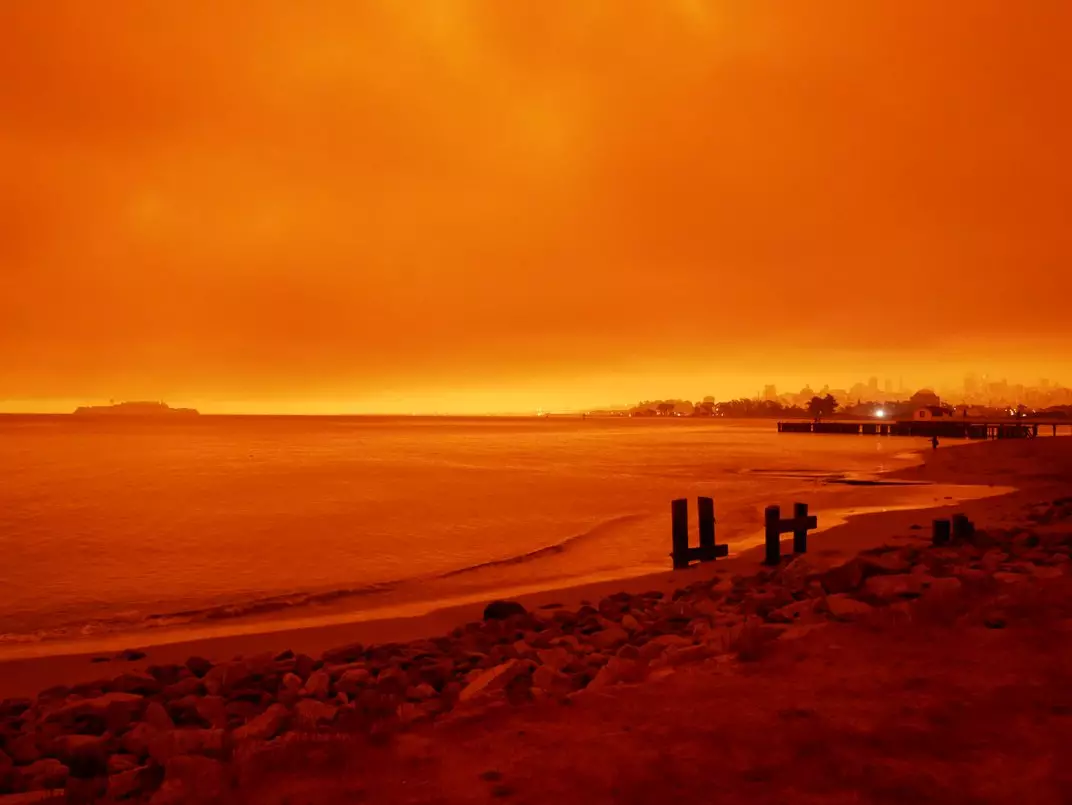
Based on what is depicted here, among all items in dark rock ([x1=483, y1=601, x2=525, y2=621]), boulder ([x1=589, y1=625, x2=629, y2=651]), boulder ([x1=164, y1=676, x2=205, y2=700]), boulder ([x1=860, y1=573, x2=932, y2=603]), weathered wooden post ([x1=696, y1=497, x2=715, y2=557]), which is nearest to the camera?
boulder ([x1=164, y1=676, x2=205, y2=700])

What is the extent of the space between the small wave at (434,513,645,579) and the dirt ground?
1271 cm

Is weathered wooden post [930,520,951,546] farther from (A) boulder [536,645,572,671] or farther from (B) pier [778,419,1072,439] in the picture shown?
(B) pier [778,419,1072,439]

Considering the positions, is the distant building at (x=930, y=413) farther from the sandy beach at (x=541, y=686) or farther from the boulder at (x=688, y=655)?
the boulder at (x=688, y=655)

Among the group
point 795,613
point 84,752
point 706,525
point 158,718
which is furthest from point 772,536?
point 84,752

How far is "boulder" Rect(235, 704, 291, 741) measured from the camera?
21.4ft

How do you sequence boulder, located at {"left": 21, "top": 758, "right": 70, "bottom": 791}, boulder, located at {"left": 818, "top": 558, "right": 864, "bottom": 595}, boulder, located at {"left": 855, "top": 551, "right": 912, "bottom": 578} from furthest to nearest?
1. boulder, located at {"left": 855, "top": 551, "right": 912, "bottom": 578}
2. boulder, located at {"left": 818, "top": 558, "right": 864, "bottom": 595}
3. boulder, located at {"left": 21, "top": 758, "right": 70, "bottom": 791}

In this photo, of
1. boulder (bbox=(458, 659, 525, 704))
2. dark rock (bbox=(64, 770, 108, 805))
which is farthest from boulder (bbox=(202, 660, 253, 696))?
boulder (bbox=(458, 659, 525, 704))

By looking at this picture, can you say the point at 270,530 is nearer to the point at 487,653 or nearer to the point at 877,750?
the point at 487,653

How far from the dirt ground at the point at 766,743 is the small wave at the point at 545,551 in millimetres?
12713

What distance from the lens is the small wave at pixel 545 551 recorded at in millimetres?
19438

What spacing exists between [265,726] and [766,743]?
4405mm

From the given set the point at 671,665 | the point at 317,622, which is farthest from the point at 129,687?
the point at 671,665

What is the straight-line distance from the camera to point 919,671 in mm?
6547

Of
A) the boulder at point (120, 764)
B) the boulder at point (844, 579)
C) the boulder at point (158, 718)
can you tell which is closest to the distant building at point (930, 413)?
the boulder at point (844, 579)
